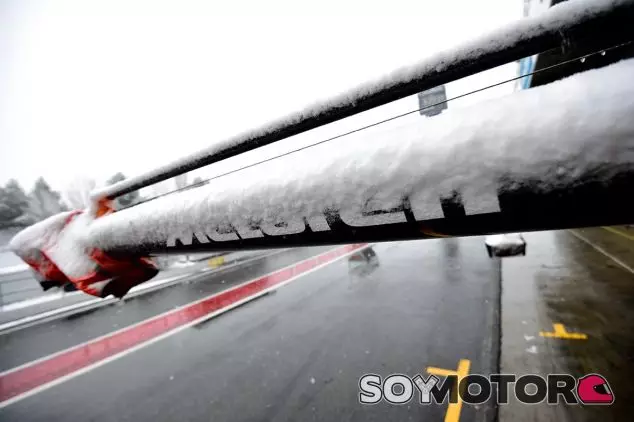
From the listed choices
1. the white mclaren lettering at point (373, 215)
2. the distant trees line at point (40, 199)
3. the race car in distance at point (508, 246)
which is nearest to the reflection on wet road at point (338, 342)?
the race car in distance at point (508, 246)

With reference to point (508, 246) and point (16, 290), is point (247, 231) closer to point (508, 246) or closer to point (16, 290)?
point (508, 246)

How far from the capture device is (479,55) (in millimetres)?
802

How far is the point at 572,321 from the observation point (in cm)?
529

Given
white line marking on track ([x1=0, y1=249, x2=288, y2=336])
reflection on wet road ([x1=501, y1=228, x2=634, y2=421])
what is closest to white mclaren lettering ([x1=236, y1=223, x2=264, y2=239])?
reflection on wet road ([x1=501, y1=228, x2=634, y2=421])

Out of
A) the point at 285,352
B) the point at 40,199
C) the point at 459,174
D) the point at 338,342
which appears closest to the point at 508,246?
the point at 338,342

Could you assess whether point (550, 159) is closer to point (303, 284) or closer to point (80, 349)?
point (80, 349)

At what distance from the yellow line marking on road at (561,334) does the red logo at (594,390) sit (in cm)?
106

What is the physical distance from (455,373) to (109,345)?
25.8 ft

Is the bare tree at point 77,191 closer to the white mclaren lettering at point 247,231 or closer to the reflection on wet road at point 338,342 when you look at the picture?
the reflection on wet road at point 338,342

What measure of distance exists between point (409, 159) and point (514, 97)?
10.9 inches

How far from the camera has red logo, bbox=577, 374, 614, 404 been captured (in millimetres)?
3500

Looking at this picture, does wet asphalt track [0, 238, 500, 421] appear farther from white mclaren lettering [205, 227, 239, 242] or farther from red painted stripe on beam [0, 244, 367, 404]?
white mclaren lettering [205, 227, 239, 242]

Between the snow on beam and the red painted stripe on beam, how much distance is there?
7793 mm

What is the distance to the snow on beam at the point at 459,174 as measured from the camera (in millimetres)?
562
